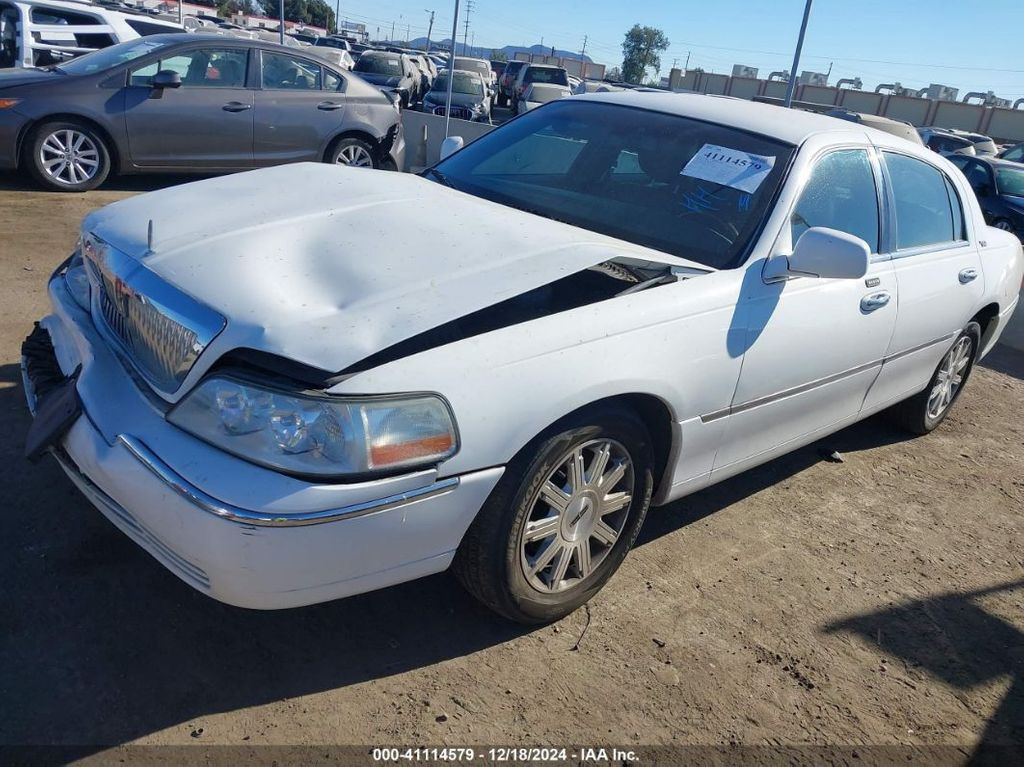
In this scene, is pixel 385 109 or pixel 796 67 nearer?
pixel 385 109

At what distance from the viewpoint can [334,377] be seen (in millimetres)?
2178

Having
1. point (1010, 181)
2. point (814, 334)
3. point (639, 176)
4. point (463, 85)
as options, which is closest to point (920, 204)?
point (814, 334)

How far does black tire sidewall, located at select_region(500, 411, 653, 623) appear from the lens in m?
2.52

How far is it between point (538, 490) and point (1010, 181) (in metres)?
14.3

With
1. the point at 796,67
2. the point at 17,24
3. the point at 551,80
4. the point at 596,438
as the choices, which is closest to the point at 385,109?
the point at 17,24

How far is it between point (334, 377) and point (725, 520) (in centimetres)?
224

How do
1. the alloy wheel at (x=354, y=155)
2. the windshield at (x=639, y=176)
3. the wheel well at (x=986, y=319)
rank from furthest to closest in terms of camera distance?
the alloy wheel at (x=354, y=155) < the wheel well at (x=986, y=319) < the windshield at (x=639, y=176)

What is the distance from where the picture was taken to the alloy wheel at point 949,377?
192 inches

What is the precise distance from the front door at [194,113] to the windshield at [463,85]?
42.3 feet

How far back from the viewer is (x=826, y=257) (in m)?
3.05

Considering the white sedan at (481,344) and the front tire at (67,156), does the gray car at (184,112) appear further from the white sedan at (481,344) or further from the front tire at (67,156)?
the white sedan at (481,344)

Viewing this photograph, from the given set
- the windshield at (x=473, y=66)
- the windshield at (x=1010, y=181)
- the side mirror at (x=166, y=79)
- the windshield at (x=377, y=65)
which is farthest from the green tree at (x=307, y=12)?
the side mirror at (x=166, y=79)

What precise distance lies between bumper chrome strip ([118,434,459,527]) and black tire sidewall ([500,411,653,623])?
29 centimetres

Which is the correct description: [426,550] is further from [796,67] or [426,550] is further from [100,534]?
[796,67]
